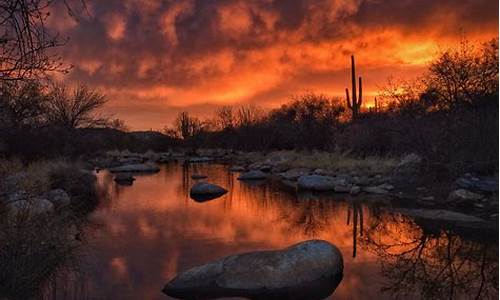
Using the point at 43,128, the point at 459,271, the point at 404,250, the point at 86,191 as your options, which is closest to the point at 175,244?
the point at 404,250

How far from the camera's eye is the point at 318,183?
61.4ft

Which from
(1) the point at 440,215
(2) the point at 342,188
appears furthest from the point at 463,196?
(2) the point at 342,188

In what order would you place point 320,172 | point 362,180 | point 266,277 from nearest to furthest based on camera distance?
1. point 266,277
2. point 362,180
3. point 320,172

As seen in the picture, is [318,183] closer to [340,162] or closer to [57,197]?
[340,162]

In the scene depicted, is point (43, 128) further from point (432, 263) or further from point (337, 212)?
point (432, 263)

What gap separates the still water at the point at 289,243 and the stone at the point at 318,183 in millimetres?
2165

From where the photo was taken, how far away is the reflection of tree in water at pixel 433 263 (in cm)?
686

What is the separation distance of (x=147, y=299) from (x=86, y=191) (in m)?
13.4

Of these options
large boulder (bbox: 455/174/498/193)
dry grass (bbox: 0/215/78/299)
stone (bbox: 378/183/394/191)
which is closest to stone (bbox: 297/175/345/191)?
stone (bbox: 378/183/394/191)

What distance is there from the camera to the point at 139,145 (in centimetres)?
6500

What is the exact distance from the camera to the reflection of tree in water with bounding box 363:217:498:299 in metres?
6.86

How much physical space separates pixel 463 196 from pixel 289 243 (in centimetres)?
711

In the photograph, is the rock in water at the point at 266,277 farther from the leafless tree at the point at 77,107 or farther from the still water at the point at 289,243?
the leafless tree at the point at 77,107

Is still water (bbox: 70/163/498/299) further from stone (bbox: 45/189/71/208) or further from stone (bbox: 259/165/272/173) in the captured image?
stone (bbox: 259/165/272/173)
